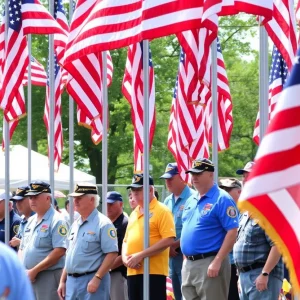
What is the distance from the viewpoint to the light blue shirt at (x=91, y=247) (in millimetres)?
10688

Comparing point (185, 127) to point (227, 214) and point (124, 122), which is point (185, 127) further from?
point (124, 122)

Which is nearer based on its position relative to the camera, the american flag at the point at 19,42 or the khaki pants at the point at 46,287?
the khaki pants at the point at 46,287

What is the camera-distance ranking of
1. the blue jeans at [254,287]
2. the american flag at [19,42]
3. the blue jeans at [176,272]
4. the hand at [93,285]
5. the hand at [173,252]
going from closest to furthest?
the blue jeans at [254,287]
the hand at [93,285]
the hand at [173,252]
the blue jeans at [176,272]
the american flag at [19,42]

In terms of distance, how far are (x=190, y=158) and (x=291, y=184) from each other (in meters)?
9.95

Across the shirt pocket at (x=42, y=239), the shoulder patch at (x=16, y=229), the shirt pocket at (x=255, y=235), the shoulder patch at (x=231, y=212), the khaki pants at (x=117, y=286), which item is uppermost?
the shoulder patch at (x=231, y=212)

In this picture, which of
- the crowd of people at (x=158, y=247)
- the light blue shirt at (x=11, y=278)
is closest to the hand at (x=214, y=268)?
the crowd of people at (x=158, y=247)

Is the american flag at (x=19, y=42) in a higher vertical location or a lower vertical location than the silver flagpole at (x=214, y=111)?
higher

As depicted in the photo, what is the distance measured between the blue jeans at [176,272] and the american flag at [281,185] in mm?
7768

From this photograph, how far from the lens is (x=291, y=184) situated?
4461 millimetres

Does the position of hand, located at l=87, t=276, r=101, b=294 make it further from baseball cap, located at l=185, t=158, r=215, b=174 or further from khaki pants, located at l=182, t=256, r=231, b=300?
baseball cap, located at l=185, t=158, r=215, b=174

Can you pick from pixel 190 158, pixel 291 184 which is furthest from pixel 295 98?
pixel 190 158

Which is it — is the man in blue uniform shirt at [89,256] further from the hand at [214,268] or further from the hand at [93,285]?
the hand at [214,268]

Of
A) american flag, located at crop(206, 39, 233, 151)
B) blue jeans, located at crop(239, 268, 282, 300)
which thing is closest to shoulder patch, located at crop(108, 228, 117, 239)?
blue jeans, located at crop(239, 268, 282, 300)

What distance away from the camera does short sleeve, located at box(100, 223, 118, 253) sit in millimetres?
10688
